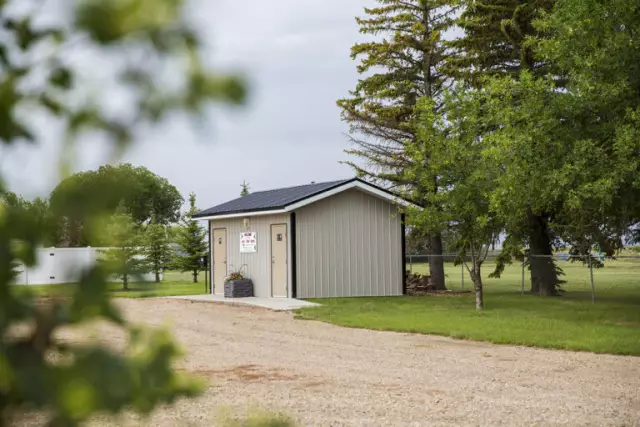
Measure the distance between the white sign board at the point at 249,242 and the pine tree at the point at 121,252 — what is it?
2212 cm

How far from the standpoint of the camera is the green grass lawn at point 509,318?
12438 mm

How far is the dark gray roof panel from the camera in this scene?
2214cm

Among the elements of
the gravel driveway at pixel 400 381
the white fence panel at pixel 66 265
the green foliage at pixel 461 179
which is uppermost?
the green foliage at pixel 461 179

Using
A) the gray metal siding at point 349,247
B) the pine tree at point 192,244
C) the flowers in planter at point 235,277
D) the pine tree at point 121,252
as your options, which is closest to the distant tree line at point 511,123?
the gray metal siding at point 349,247

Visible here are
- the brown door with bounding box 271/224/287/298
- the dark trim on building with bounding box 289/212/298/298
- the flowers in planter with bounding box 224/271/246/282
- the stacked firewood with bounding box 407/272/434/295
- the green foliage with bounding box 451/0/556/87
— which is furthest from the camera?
the stacked firewood with bounding box 407/272/434/295

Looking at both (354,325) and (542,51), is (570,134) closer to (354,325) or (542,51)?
(542,51)

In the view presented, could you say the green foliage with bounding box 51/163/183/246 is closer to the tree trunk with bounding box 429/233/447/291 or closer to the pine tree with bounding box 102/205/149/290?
the pine tree with bounding box 102/205/149/290

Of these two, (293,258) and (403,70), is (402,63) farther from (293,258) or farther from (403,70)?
(293,258)

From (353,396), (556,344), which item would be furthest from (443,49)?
(353,396)

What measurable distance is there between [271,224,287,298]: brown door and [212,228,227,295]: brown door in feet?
9.26

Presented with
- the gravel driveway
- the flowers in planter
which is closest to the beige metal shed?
the flowers in planter

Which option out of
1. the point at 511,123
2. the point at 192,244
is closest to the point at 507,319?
the point at 511,123

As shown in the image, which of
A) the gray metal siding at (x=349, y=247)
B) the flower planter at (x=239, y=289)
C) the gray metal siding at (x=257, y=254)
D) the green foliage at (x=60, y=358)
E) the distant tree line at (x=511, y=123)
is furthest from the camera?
the flower planter at (x=239, y=289)

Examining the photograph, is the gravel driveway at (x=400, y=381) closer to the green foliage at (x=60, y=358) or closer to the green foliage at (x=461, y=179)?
the green foliage at (x=60, y=358)
